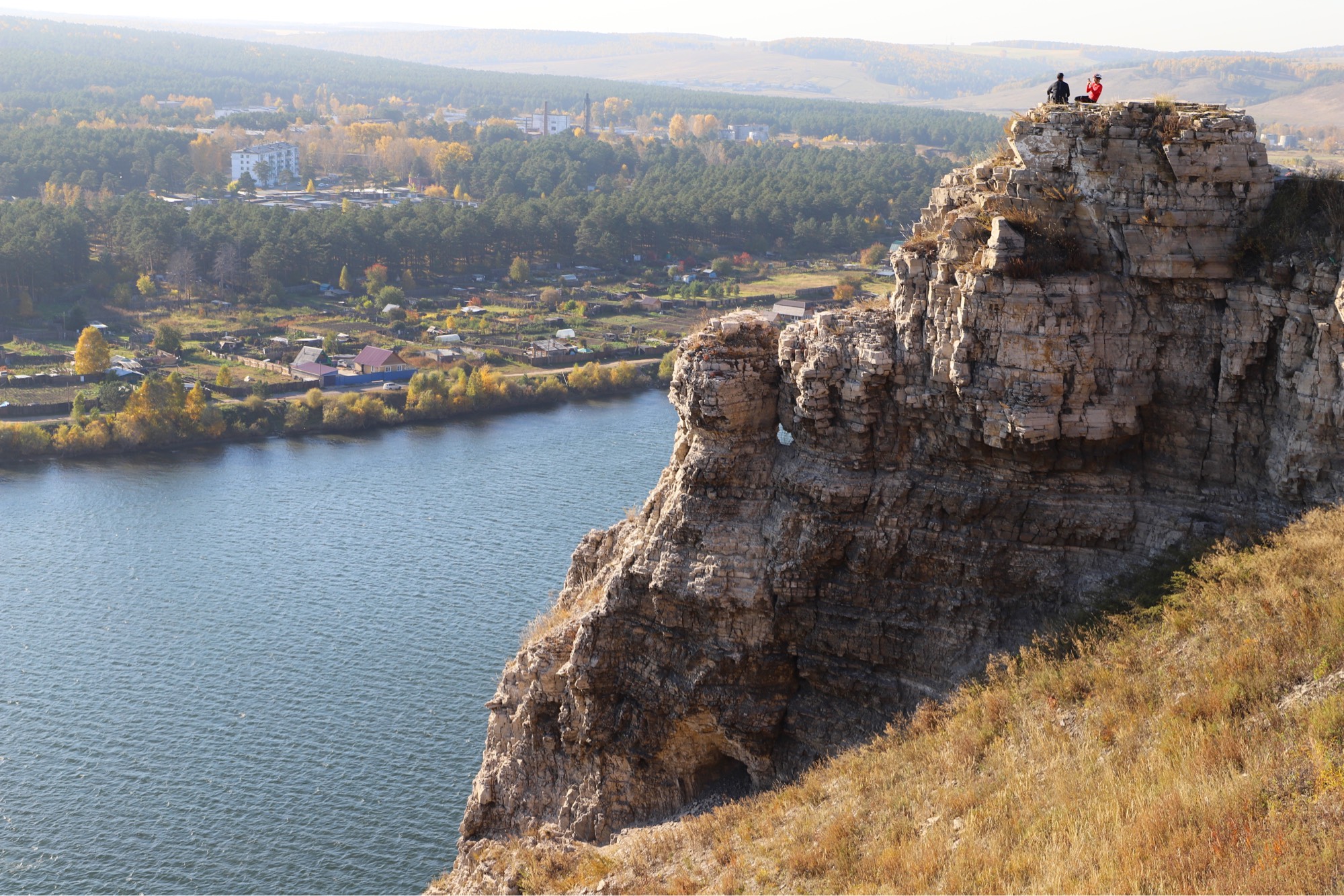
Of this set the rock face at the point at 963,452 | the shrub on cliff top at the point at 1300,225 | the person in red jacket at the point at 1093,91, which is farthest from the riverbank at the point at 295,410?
the shrub on cliff top at the point at 1300,225

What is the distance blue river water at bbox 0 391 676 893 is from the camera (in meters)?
25.6

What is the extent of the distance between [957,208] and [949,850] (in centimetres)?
702

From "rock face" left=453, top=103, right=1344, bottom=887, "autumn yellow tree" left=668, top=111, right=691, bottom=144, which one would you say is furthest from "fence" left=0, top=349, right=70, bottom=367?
"autumn yellow tree" left=668, top=111, right=691, bottom=144

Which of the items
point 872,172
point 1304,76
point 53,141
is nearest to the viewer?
point 1304,76

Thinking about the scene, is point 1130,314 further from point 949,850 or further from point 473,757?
point 473,757

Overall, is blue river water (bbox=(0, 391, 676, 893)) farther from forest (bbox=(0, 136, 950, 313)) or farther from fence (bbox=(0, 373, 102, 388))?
forest (bbox=(0, 136, 950, 313))

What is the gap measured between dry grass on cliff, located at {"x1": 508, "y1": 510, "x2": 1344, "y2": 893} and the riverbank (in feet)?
153

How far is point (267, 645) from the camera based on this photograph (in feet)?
112

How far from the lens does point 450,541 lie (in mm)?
42531

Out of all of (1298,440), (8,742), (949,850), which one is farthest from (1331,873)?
(8,742)

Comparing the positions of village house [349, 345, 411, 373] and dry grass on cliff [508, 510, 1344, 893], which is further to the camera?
village house [349, 345, 411, 373]

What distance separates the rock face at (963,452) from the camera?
42.4 ft

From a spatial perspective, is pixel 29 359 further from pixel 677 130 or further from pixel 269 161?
pixel 677 130

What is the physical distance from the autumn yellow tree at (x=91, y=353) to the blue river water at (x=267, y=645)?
11.7 meters
